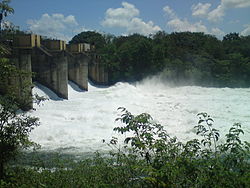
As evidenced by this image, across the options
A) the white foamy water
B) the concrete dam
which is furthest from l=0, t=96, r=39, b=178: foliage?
the concrete dam

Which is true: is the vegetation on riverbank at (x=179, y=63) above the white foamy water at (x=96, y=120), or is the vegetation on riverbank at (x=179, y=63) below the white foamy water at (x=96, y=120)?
above

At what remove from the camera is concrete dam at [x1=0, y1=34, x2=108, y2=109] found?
598 inches

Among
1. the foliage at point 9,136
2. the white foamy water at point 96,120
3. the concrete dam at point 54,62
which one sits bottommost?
the white foamy water at point 96,120

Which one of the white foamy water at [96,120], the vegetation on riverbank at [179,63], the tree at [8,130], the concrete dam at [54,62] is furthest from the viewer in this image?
the vegetation on riverbank at [179,63]

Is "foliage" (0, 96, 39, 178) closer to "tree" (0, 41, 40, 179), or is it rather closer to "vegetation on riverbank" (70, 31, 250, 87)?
"tree" (0, 41, 40, 179)

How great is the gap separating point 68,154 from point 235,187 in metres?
6.69

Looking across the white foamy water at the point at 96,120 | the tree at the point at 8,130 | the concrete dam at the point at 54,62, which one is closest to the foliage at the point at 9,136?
the tree at the point at 8,130

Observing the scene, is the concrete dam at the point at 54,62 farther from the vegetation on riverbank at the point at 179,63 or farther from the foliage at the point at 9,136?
the foliage at the point at 9,136

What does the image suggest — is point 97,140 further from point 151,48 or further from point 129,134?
point 151,48

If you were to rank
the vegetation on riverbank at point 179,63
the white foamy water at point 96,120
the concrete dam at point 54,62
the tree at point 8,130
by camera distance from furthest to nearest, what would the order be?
the vegetation on riverbank at point 179,63, the concrete dam at point 54,62, the white foamy water at point 96,120, the tree at point 8,130

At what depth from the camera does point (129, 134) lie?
36.0 feet

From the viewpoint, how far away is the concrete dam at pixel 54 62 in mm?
15185

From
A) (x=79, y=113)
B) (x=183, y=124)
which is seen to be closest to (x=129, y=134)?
(x=183, y=124)

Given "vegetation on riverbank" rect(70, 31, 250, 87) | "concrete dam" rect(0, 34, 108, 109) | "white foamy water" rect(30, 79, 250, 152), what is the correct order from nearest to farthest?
"white foamy water" rect(30, 79, 250, 152)
"concrete dam" rect(0, 34, 108, 109)
"vegetation on riverbank" rect(70, 31, 250, 87)
